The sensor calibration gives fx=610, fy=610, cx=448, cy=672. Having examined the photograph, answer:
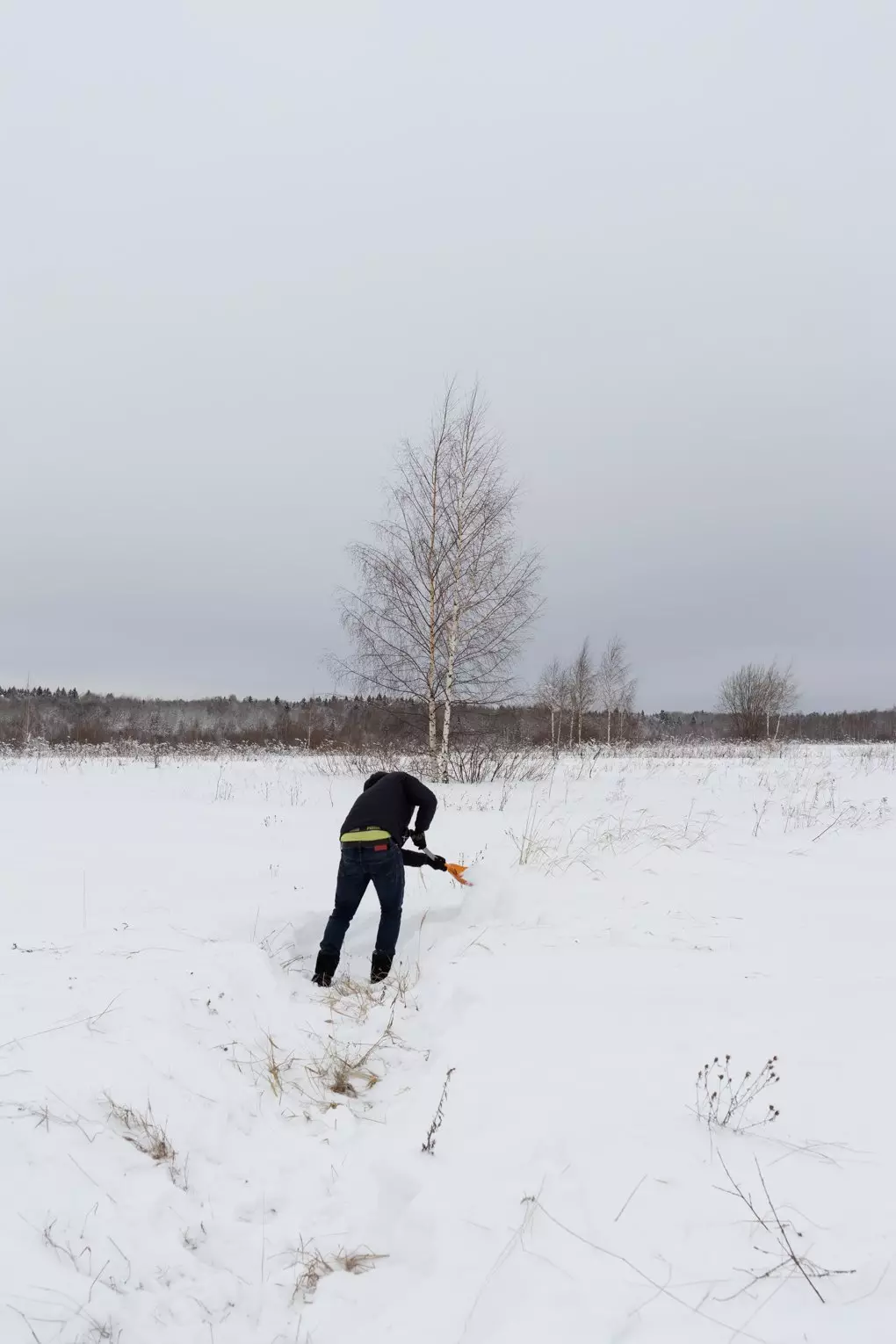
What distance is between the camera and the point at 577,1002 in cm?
345

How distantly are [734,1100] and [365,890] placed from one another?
264 centimetres

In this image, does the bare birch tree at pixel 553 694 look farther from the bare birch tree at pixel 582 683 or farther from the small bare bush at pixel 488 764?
the small bare bush at pixel 488 764

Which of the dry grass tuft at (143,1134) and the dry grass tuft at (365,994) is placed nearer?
the dry grass tuft at (143,1134)

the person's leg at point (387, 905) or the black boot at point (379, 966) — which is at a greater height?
the person's leg at point (387, 905)

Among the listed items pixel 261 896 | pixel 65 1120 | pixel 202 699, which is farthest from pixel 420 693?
pixel 202 699

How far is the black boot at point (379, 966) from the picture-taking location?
14.1 feet

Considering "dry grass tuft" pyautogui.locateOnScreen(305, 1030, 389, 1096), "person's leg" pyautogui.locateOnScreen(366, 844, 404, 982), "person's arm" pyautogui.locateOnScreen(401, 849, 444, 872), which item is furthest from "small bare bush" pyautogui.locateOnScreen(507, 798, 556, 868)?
"dry grass tuft" pyautogui.locateOnScreen(305, 1030, 389, 1096)

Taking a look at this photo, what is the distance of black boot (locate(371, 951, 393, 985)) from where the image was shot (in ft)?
14.1

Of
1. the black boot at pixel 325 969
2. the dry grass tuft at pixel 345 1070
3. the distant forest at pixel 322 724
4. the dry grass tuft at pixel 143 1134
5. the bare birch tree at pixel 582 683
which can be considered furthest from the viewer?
the bare birch tree at pixel 582 683

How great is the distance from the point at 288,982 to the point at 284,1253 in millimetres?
2108

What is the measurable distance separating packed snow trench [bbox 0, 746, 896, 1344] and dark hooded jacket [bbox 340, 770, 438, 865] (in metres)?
0.98

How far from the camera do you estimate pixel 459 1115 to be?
262 centimetres

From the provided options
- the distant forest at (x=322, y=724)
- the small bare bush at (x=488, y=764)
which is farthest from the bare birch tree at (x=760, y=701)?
the small bare bush at (x=488, y=764)

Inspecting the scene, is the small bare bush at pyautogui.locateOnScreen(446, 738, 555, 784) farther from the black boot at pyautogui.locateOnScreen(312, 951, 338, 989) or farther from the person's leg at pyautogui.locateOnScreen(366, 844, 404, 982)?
the black boot at pyautogui.locateOnScreen(312, 951, 338, 989)
